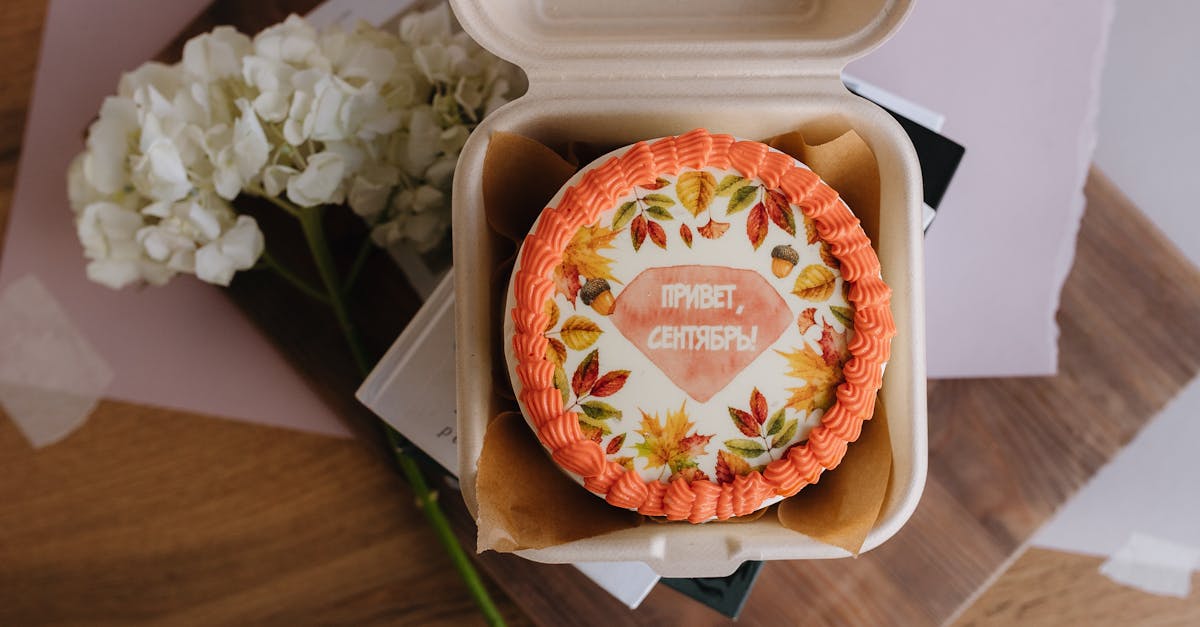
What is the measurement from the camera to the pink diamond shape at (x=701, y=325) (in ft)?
2.52

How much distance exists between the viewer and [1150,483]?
52.9 inches

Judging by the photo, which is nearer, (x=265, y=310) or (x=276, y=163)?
(x=276, y=163)

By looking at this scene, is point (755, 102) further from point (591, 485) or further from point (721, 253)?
point (591, 485)

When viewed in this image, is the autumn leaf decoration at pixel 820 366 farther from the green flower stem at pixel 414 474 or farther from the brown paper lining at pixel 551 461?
the green flower stem at pixel 414 474

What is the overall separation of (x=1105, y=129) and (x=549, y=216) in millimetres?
1016

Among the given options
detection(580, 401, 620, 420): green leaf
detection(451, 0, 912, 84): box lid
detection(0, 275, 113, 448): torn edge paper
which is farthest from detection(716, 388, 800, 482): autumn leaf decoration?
detection(0, 275, 113, 448): torn edge paper

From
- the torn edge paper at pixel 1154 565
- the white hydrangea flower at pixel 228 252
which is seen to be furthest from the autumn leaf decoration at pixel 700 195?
the torn edge paper at pixel 1154 565

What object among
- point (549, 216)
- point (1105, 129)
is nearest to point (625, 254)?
point (549, 216)

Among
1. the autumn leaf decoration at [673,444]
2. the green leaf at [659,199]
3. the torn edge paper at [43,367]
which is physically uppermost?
the green leaf at [659,199]

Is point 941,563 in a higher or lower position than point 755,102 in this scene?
lower

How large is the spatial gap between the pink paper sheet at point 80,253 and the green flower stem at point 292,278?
142 millimetres

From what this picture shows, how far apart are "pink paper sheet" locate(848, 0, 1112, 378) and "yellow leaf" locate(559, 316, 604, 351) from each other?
54 centimetres

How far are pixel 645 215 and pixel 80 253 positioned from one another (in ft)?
3.04

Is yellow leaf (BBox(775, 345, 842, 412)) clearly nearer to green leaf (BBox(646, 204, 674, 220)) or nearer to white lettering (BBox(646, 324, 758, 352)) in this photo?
white lettering (BBox(646, 324, 758, 352))
